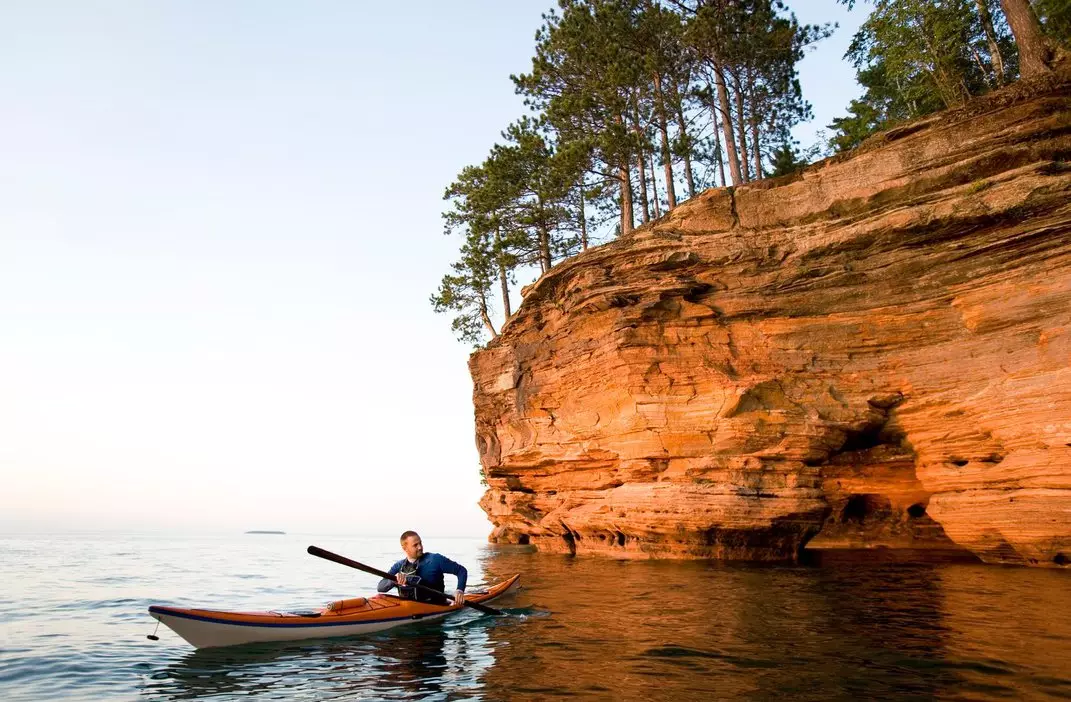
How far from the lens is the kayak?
8.63 meters

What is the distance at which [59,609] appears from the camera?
1351 centimetres

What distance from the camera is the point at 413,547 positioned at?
11.5 meters

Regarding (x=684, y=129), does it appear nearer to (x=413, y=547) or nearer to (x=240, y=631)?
(x=413, y=547)

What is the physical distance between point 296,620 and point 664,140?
23193mm

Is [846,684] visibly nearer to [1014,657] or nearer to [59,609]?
[1014,657]

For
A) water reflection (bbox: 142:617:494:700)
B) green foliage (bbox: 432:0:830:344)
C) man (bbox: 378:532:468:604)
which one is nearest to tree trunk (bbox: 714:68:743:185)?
green foliage (bbox: 432:0:830:344)

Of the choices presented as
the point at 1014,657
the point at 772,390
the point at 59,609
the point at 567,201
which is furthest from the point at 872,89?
the point at 59,609

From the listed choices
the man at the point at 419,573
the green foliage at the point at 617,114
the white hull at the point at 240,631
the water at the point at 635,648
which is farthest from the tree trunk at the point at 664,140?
the white hull at the point at 240,631

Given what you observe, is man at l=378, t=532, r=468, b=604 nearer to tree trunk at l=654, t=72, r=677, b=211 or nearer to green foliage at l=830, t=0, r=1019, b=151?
tree trunk at l=654, t=72, r=677, b=211

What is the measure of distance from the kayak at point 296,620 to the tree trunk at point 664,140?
1868 centimetres

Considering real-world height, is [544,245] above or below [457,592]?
above

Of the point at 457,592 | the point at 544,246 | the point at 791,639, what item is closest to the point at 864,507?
the point at 791,639

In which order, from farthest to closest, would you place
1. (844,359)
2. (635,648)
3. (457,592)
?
(844,359) < (457,592) < (635,648)

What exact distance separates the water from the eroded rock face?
9.76 ft
